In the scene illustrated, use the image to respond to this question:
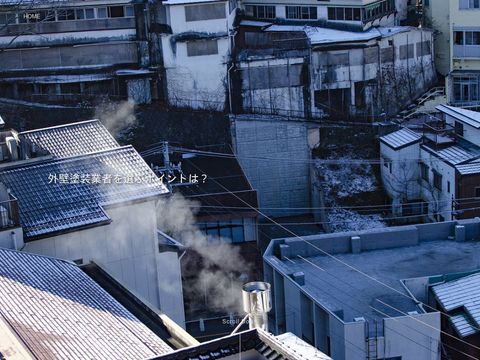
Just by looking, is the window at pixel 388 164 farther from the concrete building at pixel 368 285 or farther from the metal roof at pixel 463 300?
the metal roof at pixel 463 300

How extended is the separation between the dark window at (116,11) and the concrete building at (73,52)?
39 mm

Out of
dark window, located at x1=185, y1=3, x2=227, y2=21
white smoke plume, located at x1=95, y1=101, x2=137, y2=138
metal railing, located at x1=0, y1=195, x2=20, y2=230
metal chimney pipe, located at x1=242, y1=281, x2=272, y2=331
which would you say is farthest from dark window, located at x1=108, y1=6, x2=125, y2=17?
metal chimney pipe, located at x1=242, y1=281, x2=272, y2=331

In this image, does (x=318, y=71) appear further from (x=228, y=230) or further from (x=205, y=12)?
(x=228, y=230)

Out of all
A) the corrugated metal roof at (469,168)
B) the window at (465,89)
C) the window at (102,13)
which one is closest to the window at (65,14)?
the window at (102,13)

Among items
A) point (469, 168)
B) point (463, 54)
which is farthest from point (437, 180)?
point (463, 54)

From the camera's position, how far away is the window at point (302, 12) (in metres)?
38.4

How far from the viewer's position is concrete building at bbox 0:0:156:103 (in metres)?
35.6

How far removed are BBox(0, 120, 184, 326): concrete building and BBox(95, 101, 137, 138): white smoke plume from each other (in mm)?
13978

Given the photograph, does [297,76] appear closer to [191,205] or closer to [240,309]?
[191,205]

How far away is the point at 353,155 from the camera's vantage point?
34938mm

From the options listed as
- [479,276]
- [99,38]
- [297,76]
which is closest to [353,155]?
[297,76]

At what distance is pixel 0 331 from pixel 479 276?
12.7 m

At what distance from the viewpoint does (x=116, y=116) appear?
35.0 meters

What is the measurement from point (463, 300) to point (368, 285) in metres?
2.50
